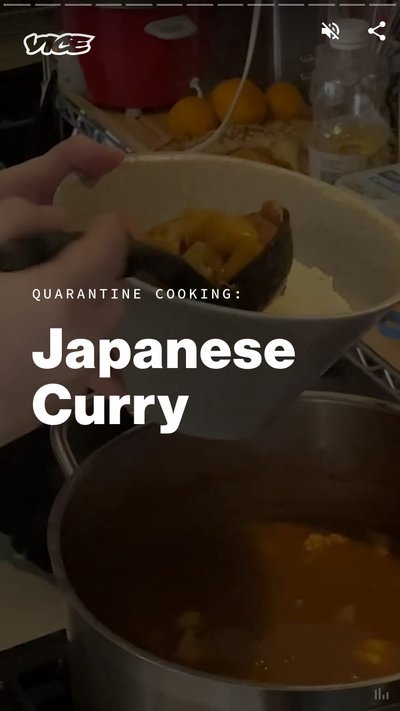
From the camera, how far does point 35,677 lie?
626 millimetres

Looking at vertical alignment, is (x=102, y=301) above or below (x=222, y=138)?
above

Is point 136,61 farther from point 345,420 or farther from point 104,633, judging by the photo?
point 104,633

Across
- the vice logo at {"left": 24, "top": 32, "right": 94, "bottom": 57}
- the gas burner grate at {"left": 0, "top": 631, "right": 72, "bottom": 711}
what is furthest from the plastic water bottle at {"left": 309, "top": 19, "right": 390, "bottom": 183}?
the gas burner grate at {"left": 0, "top": 631, "right": 72, "bottom": 711}

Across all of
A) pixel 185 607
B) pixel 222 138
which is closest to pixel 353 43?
pixel 222 138

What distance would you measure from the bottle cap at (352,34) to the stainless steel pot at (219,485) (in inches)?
14.9

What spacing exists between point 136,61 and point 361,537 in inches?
23.1

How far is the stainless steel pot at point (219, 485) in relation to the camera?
0.65 m

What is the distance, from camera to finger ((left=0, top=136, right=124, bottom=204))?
53 cm

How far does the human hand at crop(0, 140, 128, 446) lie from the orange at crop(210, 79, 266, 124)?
605 millimetres

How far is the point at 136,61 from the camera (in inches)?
42.7

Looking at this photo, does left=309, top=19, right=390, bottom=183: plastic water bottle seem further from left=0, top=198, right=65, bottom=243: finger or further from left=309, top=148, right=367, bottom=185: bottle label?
left=0, top=198, right=65, bottom=243: finger

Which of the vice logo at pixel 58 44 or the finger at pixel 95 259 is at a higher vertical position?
the finger at pixel 95 259

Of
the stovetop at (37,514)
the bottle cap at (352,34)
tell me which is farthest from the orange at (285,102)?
the stovetop at (37,514)

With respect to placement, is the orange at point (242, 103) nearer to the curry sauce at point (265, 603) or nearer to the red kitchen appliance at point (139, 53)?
the red kitchen appliance at point (139, 53)
